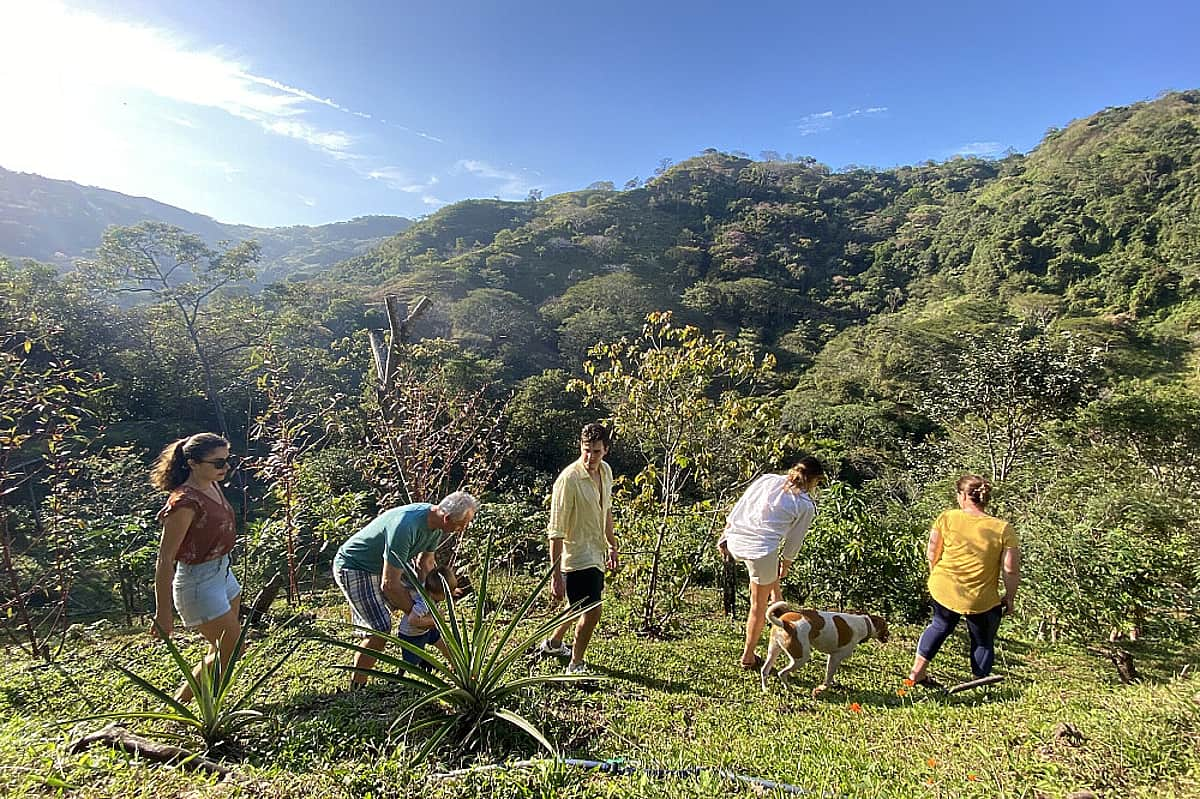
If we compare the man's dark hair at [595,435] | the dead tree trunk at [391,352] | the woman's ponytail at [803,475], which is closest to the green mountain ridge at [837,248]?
the dead tree trunk at [391,352]

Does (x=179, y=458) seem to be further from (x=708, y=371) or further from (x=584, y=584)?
(x=708, y=371)

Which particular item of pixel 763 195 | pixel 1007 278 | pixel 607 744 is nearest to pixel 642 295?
pixel 1007 278

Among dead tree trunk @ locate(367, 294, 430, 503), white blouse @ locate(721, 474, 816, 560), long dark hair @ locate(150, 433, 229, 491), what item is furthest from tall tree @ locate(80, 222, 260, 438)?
white blouse @ locate(721, 474, 816, 560)

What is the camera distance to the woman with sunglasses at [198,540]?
2.30 m

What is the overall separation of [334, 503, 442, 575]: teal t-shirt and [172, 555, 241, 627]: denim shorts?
49 cm

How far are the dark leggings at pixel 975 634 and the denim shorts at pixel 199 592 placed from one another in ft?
11.7

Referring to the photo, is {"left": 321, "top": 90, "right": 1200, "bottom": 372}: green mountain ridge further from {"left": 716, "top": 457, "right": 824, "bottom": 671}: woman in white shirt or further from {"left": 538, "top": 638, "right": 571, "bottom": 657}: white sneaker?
{"left": 716, "top": 457, "right": 824, "bottom": 671}: woman in white shirt

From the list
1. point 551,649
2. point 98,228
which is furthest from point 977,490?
point 98,228

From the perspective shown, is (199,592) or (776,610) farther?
(776,610)

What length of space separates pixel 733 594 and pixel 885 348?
78.6ft

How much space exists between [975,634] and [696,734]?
1.74 metres

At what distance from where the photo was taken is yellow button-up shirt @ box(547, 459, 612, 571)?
2848 millimetres

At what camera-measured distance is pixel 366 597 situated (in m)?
2.54

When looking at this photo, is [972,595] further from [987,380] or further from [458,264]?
[458,264]
